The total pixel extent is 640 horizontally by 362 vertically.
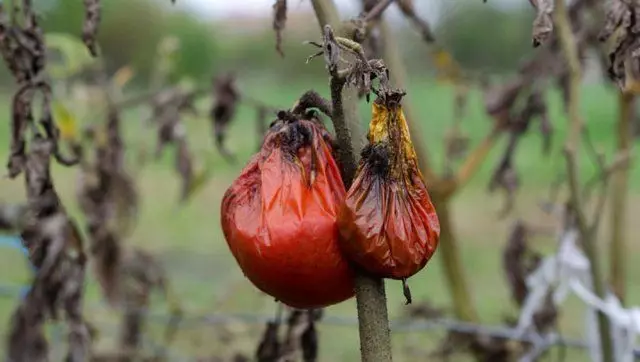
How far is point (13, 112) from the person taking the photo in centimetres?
101

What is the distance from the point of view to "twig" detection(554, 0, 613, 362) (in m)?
1.28

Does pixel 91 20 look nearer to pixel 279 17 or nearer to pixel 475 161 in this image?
pixel 279 17

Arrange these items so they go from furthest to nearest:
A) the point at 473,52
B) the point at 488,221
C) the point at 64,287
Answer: the point at 473,52
the point at 488,221
the point at 64,287

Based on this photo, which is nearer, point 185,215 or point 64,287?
point 64,287

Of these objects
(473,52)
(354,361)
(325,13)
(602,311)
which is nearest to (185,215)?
(354,361)

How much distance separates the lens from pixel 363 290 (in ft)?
2.25

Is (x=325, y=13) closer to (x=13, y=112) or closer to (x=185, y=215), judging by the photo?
(x=13, y=112)

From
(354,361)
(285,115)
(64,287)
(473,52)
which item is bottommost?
(354,361)

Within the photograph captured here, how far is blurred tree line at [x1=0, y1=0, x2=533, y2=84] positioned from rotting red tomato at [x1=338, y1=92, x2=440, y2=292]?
5664mm

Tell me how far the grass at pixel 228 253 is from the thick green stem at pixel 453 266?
157 mm

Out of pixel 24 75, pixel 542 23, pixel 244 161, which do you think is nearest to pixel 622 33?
pixel 542 23

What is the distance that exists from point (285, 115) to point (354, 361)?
2159 mm

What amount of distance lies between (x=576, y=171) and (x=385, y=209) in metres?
0.67

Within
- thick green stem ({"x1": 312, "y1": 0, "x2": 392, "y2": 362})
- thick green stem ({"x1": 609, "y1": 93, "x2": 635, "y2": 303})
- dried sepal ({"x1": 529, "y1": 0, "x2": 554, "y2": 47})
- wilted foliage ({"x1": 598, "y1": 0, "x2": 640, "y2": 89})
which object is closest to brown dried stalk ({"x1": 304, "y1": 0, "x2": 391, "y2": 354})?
thick green stem ({"x1": 312, "y1": 0, "x2": 392, "y2": 362})
